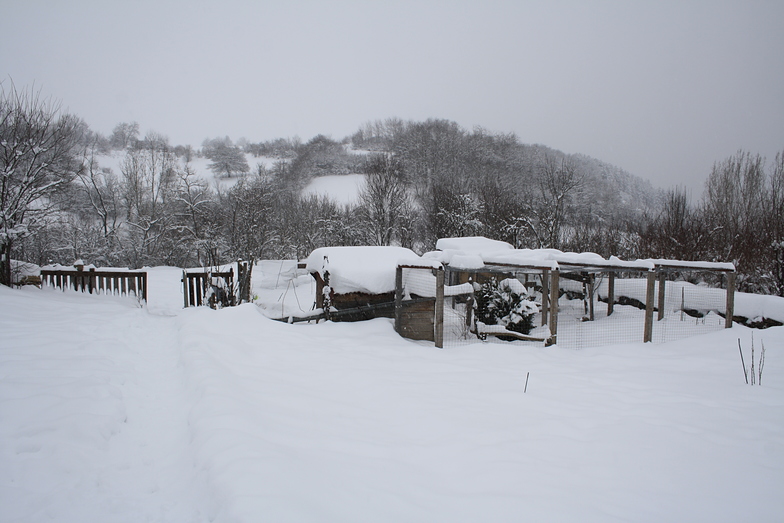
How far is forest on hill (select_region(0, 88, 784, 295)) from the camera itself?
34.1 feet

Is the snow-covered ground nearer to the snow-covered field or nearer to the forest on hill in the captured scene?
the forest on hill

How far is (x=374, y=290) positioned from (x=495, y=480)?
505cm

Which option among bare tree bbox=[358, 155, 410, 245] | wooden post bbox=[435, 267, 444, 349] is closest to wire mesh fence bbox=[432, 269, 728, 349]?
wooden post bbox=[435, 267, 444, 349]

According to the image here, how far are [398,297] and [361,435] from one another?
4.03 meters

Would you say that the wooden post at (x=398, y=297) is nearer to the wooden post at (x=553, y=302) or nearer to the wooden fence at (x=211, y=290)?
the wooden post at (x=553, y=302)

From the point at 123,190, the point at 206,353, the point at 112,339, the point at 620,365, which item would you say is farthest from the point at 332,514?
the point at 123,190

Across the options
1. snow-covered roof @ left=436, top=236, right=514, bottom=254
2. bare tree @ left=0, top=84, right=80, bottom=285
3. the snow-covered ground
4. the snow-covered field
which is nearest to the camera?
the snow-covered field

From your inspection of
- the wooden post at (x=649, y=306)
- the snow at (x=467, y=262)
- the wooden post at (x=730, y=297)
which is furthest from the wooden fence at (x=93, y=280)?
the wooden post at (x=730, y=297)

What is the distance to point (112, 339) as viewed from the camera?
536cm

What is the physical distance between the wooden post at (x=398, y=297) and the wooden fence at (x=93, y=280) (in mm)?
6554

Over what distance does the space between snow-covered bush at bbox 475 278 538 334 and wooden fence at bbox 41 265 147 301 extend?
26.8 feet

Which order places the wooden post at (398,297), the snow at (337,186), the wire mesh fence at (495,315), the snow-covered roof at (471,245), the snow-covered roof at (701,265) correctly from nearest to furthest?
1. the wooden post at (398,297)
2. the snow-covered roof at (701,265)
3. the wire mesh fence at (495,315)
4. the snow-covered roof at (471,245)
5. the snow at (337,186)

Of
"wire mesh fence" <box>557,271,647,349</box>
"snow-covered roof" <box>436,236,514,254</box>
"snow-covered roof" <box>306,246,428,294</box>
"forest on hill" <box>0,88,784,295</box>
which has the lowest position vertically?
"wire mesh fence" <box>557,271,647,349</box>

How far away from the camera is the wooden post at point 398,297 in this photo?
697cm
